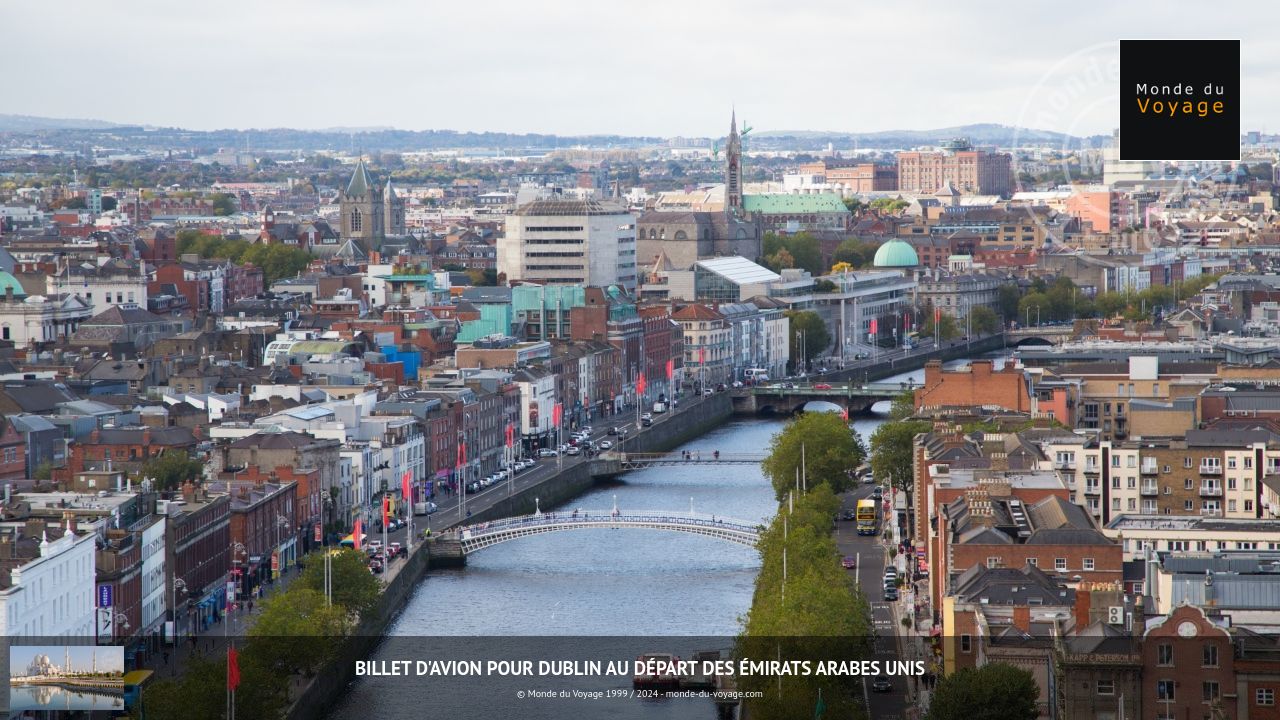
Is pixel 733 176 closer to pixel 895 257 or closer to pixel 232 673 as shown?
pixel 895 257

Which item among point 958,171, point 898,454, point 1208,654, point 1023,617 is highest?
point 958,171

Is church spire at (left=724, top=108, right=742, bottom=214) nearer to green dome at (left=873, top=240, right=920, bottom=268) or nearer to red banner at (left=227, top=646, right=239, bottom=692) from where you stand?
green dome at (left=873, top=240, right=920, bottom=268)

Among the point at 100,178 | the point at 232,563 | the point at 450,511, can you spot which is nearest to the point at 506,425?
the point at 450,511

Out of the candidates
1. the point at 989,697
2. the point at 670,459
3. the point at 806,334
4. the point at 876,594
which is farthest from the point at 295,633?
the point at 806,334

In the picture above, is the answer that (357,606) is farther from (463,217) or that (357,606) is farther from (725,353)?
(463,217)

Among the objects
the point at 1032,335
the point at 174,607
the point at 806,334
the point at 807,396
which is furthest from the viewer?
the point at 1032,335

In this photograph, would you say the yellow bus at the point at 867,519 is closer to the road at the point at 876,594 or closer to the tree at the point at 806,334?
the road at the point at 876,594

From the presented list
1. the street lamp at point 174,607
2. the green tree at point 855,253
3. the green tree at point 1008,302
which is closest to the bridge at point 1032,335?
the green tree at point 1008,302
